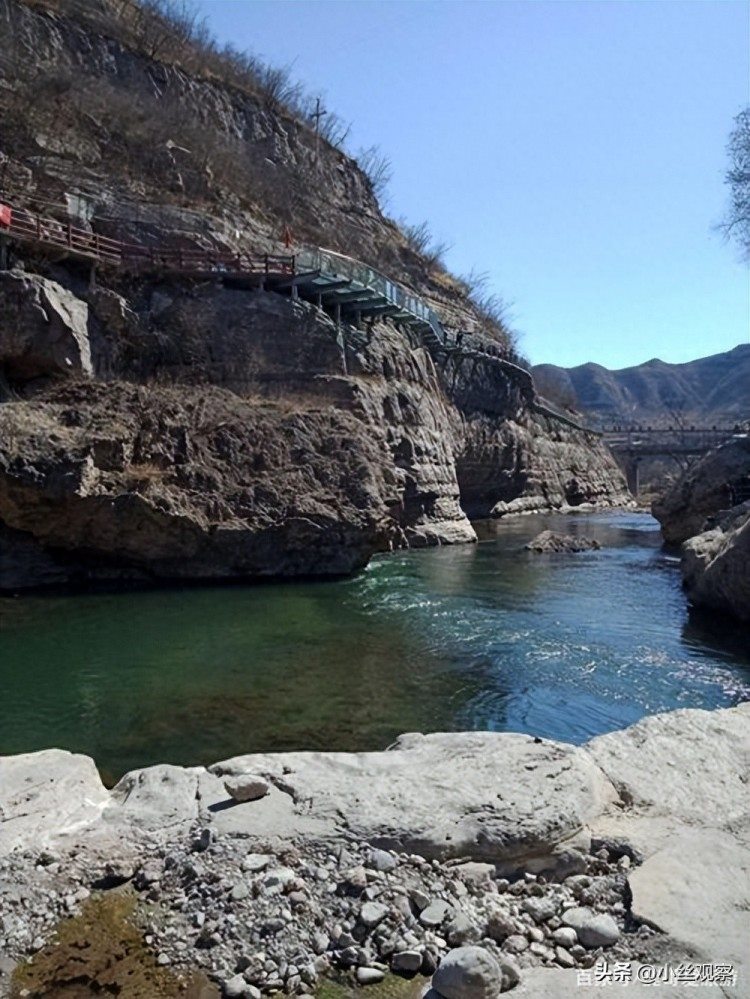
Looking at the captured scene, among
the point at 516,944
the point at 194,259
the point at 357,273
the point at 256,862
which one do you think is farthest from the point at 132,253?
the point at 516,944

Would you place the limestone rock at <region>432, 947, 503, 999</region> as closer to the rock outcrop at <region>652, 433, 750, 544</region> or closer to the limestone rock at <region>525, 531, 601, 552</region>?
the rock outcrop at <region>652, 433, 750, 544</region>

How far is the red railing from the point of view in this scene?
22.6 metres

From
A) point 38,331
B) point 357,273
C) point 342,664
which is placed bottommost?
point 342,664

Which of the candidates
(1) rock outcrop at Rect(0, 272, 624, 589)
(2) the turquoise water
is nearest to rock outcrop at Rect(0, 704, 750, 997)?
(2) the turquoise water

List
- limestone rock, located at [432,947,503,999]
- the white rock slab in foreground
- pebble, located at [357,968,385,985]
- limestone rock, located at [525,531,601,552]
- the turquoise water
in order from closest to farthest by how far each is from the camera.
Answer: limestone rock, located at [432,947,503,999], pebble, located at [357,968,385,985], the white rock slab in foreground, the turquoise water, limestone rock, located at [525,531,601,552]

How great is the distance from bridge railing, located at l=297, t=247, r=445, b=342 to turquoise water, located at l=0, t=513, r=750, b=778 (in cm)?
1482

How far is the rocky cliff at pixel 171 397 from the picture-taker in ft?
63.9

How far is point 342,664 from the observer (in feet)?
40.6

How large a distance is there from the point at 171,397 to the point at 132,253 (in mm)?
7596

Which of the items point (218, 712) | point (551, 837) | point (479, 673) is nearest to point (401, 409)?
point (479, 673)

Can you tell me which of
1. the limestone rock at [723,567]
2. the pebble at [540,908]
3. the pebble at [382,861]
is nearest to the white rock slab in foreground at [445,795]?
the pebble at [382,861]

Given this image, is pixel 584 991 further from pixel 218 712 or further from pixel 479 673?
pixel 479 673

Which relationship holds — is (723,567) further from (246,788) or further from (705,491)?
(246,788)

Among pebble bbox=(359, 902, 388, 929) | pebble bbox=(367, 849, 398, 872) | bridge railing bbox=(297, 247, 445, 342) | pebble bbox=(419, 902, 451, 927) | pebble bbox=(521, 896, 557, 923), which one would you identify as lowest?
pebble bbox=(521, 896, 557, 923)
